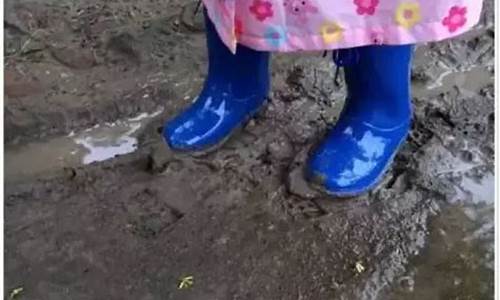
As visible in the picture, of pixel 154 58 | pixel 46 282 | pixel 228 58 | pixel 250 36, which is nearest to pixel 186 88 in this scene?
pixel 154 58

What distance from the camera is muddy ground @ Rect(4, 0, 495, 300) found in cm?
150

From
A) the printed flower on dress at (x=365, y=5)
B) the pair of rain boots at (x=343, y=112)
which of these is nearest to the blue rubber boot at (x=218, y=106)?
the pair of rain boots at (x=343, y=112)

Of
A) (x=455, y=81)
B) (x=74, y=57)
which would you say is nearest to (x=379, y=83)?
(x=455, y=81)

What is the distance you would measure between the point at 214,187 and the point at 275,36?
28 centimetres

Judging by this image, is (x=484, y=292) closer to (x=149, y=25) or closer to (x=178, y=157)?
(x=178, y=157)

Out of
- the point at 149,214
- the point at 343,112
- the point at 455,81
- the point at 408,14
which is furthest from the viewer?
the point at 455,81

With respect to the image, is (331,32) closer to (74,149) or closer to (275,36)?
(275,36)

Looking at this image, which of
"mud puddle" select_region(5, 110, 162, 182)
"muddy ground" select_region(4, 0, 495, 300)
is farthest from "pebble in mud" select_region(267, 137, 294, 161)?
"mud puddle" select_region(5, 110, 162, 182)

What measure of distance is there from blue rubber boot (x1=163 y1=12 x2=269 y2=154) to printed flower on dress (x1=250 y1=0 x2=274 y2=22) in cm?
20

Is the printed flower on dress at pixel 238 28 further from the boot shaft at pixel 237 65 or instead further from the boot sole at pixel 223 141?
the boot sole at pixel 223 141

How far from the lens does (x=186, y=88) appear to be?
192 centimetres

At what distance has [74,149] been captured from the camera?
5.84ft

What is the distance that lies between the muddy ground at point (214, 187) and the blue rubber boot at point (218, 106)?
0.03 meters

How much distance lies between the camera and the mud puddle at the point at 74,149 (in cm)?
173
